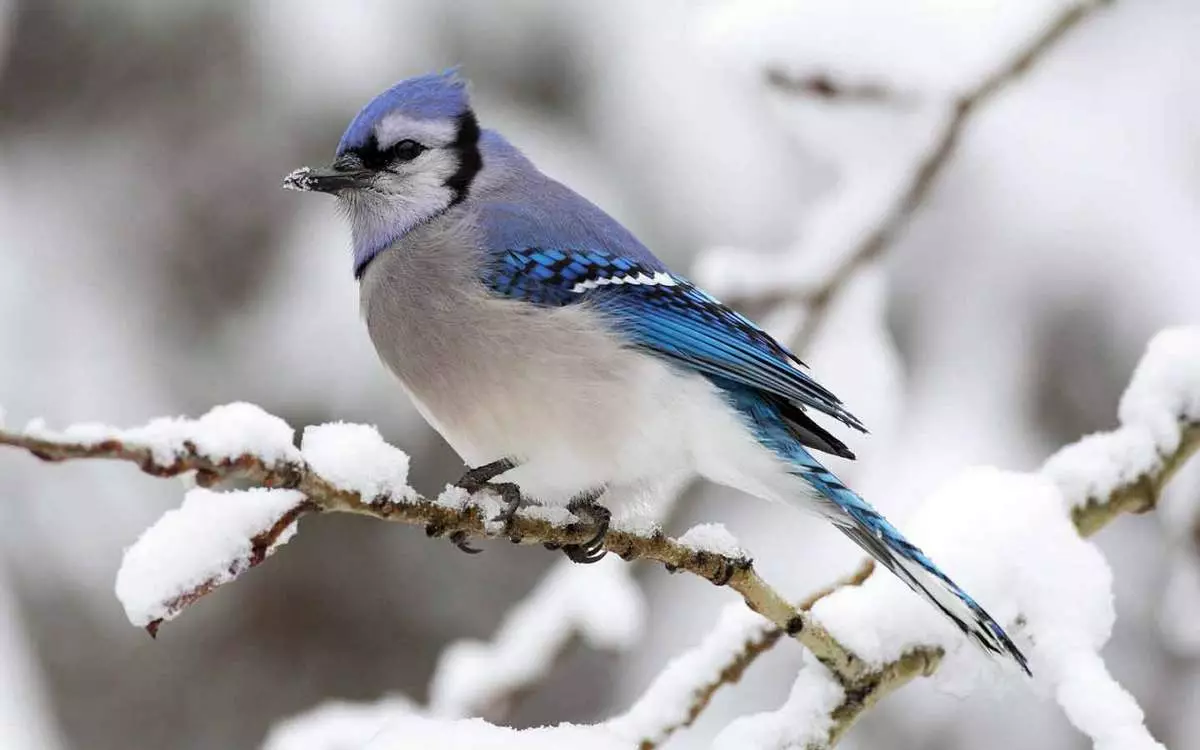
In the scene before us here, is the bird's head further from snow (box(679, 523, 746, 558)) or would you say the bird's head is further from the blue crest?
snow (box(679, 523, 746, 558))

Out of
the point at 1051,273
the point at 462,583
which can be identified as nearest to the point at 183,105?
the point at 462,583

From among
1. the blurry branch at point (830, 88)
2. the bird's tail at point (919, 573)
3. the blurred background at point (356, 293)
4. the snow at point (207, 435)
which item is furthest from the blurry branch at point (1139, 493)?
the snow at point (207, 435)

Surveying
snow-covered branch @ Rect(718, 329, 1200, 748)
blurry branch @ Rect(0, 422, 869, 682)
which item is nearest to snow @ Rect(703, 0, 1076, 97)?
snow-covered branch @ Rect(718, 329, 1200, 748)

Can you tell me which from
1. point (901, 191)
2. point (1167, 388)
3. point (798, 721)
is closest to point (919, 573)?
point (798, 721)

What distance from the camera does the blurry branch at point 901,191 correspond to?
8.24ft

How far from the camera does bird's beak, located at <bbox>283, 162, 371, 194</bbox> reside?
2137 mm

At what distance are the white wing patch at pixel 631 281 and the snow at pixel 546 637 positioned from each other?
0.70m

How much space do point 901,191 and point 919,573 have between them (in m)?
1.21

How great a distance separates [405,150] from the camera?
2268 millimetres

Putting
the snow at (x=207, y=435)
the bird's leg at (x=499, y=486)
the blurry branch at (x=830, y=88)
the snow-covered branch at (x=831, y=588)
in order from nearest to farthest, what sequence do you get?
the snow at (x=207, y=435), the snow-covered branch at (x=831, y=588), the bird's leg at (x=499, y=486), the blurry branch at (x=830, y=88)

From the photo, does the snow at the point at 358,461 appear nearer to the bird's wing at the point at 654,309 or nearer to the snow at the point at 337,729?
the bird's wing at the point at 654,309

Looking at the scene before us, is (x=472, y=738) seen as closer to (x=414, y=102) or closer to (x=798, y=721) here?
(x=798, y=721)

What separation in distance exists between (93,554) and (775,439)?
2178 millimetres

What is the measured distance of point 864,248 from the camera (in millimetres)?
2639
